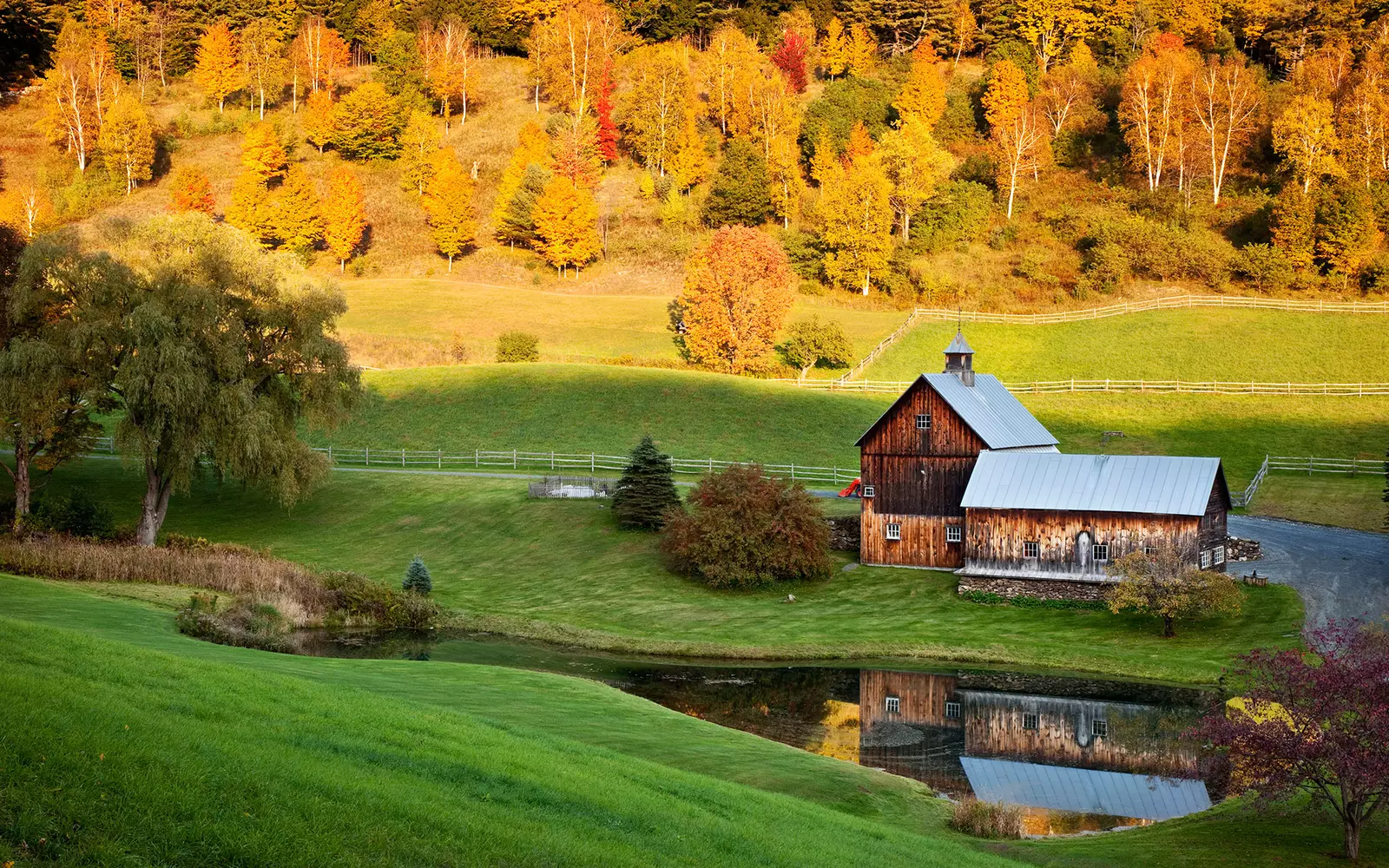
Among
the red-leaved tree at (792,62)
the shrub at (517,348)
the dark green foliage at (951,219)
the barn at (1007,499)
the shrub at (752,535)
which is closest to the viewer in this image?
the barn at (1007,499)

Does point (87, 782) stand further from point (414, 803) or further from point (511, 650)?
point (511, 650)

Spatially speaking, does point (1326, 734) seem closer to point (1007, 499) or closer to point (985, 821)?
point (985, 821)

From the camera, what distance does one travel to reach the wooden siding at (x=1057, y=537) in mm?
42469

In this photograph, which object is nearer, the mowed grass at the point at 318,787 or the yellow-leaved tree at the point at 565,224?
the mowed grass at the point at 318,787

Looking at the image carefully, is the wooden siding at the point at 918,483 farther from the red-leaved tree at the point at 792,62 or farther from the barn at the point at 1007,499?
the red-leaved tree at the point at 792,62

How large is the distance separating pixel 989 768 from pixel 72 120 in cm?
12072

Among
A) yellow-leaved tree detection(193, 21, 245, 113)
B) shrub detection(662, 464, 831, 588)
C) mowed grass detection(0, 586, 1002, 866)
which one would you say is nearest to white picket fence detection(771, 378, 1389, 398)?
shrub detection(662, 464, 831, 588)

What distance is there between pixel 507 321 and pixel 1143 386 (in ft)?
156

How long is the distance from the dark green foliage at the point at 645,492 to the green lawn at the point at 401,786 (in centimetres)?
2713

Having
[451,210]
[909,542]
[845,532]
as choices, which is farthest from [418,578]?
A: [451,210]

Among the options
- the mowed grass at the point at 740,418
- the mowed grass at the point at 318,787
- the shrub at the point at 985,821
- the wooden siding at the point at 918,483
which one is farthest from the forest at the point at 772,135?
the mowed grass at the point at 318,787

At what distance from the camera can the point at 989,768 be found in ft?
87.8

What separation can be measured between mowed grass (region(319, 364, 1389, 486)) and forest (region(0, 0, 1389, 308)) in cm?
2609

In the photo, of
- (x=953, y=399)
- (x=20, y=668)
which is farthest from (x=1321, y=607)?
(x=20, y=668)
